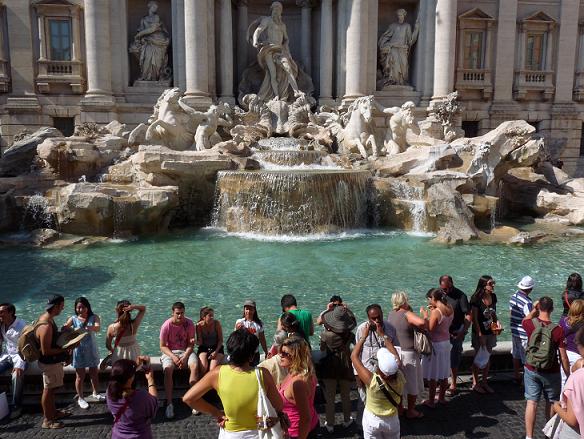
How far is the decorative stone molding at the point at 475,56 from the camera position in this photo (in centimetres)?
1914

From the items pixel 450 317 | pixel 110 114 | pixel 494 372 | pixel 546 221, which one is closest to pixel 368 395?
pixel 450 317

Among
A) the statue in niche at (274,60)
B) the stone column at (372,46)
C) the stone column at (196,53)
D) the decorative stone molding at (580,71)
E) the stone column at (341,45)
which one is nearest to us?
the stone column at (196,53)

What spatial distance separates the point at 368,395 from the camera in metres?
3.06

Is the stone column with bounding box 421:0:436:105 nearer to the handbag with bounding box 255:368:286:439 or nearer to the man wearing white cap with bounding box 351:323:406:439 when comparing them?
the man wearing white cap with bounding box 351:323:406:439

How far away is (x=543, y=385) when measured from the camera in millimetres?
3568

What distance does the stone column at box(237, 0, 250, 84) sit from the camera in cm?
1892

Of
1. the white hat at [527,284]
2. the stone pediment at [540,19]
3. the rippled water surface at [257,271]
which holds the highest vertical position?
the stone pediment at [540,19]

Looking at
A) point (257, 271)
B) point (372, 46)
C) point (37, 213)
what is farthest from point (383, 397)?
point (372, 46)

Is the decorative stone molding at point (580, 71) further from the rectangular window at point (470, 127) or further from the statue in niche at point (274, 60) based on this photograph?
the statue in niche at point (274, 60)

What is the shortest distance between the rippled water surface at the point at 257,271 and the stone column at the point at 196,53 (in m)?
7.07

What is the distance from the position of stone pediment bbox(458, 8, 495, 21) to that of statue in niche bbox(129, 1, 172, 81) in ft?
35.3

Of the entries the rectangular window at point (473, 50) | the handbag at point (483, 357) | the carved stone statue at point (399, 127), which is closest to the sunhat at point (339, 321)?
the handbag at point (483, 357)

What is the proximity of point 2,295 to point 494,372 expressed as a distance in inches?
263

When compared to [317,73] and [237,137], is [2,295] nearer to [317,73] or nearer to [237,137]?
[237,137]
